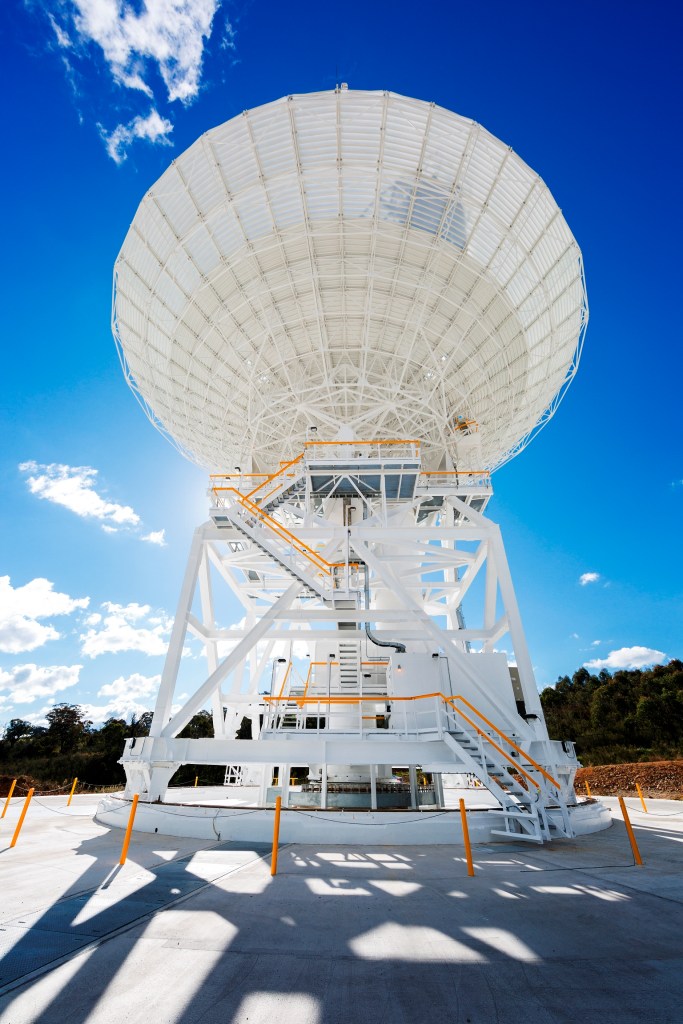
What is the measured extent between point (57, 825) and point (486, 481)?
14880 millimetres

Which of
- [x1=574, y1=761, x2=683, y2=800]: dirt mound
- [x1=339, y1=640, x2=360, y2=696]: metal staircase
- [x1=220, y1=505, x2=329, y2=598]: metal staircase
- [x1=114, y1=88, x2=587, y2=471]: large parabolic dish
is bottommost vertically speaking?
[x1=574, y1=761, x2=683, y2=800]: dirt mound

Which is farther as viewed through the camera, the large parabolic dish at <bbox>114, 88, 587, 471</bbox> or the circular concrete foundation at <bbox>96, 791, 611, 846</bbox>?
the large parabolic dish at <bbox>114, 88, 587, 471</bbox>

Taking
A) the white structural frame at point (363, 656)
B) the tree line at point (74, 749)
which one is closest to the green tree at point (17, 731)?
the tree line at point (74, 749)

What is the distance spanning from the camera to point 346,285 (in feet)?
51.5

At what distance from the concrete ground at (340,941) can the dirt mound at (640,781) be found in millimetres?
16696

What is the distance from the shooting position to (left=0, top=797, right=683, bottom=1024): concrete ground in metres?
3.26

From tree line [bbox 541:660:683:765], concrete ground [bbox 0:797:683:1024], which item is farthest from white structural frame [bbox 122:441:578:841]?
tree line [bbox 541:660:683:765]

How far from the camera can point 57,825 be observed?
1187cm

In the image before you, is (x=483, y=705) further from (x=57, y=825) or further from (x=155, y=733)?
(x=57, y=825)

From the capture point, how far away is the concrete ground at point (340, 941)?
3.26 meters

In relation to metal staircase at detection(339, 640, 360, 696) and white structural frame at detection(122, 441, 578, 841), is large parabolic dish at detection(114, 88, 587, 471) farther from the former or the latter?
metal staircase at detection(339, 640, 360, 696)

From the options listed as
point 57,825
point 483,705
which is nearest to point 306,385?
point 483,705

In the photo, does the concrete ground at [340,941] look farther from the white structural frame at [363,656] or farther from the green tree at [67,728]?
the green tree at [67,728]

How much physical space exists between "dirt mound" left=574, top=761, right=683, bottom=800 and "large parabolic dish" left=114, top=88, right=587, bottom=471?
15327 millimetres
